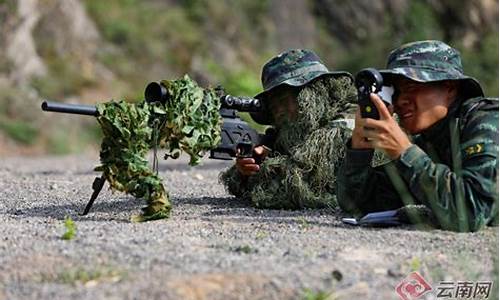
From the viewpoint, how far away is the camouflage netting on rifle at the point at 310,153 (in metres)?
5.59

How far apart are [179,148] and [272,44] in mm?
14796

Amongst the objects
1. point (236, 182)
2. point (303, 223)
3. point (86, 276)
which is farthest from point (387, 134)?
point (236, 182)

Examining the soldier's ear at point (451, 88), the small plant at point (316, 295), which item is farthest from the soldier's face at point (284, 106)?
the small plant at point (316, 295)

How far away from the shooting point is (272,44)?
19922 millimetres

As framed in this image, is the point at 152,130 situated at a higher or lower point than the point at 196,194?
higher

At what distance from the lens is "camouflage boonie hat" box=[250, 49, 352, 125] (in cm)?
567

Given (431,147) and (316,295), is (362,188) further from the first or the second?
(316,295)

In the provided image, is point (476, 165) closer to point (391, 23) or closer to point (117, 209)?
point (117, 209)

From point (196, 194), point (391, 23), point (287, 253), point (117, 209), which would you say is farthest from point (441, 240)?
point (391, 23)

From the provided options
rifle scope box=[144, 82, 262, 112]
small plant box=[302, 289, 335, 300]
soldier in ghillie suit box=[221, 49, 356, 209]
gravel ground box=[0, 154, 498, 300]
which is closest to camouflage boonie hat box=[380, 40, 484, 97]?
gravel ground box=[0, 154, 498, 300]

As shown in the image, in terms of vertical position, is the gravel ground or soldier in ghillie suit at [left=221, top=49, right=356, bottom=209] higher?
soldier in ghillie suit at [left=221, top=49, right=356, bottom=209]

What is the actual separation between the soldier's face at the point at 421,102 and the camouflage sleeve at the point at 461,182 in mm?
279

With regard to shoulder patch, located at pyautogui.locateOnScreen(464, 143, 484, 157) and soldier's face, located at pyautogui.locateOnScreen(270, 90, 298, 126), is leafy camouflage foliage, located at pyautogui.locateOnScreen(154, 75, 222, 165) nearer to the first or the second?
soldier's face, located at pyautogui.locateOnScreen(270, 90, 298, 126)

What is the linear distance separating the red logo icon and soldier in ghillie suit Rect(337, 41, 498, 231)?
0.82 meters
